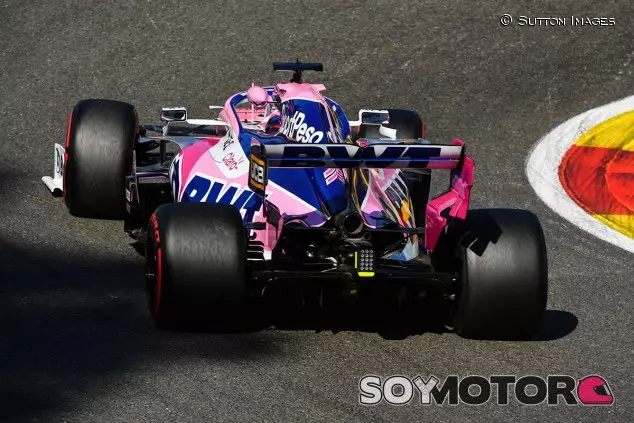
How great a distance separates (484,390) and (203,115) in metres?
7.16

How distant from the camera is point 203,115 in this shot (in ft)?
47.4

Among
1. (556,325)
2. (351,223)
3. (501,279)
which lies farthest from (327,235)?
(556,325)

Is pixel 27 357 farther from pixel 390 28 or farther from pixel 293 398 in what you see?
pixel 390 28

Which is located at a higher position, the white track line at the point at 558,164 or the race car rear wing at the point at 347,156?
the race car rear wing at the point at 347,156

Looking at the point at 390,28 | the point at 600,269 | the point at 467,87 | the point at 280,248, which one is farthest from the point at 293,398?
the point at 390,28

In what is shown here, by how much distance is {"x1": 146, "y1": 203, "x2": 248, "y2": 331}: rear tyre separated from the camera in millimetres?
8180

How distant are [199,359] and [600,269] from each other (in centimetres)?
407

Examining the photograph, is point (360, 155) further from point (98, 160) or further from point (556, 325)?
point (98, 160)

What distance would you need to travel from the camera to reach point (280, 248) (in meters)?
8.84

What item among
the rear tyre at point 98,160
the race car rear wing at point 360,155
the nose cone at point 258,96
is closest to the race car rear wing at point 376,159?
the race car rear wing at point 360,155

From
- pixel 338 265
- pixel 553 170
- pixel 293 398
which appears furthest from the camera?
pixel 553 170

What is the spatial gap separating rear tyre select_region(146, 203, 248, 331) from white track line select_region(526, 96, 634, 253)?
4.49 metres

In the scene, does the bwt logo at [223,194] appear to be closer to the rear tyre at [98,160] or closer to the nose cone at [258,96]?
the nose cone at [258,96]

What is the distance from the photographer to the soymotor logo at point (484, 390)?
25.7ft
